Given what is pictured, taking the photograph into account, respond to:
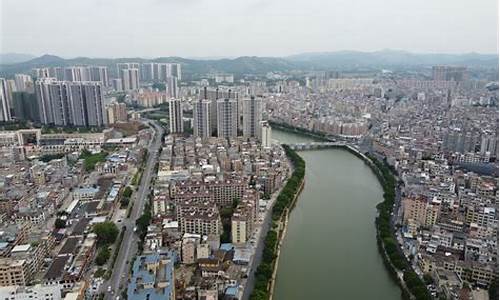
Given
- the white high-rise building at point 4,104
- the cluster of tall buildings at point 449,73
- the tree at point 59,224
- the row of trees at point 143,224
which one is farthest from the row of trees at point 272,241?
the cluster of tall buildings at point 449,73

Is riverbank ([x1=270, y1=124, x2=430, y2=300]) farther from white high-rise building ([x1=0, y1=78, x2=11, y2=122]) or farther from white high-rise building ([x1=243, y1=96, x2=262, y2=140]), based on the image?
white high-rise building ([x1=0, y1=78, x2=11, y2=122])

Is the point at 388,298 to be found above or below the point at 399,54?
below

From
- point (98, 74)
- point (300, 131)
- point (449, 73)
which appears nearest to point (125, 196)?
point (300, 131)

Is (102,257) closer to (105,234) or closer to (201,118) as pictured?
(105,234)

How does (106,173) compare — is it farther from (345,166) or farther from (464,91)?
(464,91)

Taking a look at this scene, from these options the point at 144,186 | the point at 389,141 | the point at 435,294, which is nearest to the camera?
the point at 435,294

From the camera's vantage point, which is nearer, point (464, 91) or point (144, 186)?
point (144, 186)

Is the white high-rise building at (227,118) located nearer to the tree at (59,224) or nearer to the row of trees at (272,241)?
the row of trees at (272,241)

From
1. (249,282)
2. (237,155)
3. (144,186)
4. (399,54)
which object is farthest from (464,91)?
(399,54)
